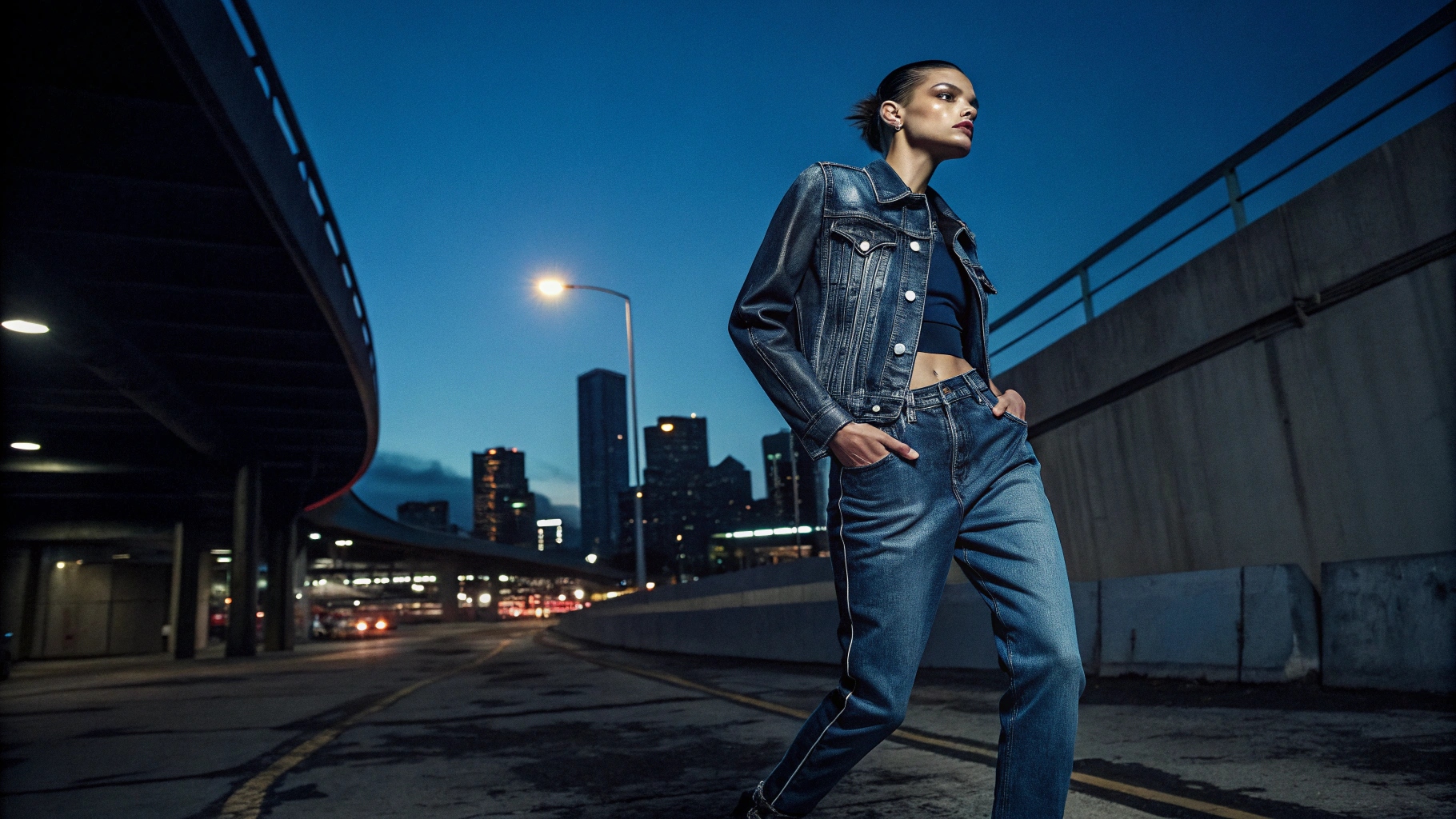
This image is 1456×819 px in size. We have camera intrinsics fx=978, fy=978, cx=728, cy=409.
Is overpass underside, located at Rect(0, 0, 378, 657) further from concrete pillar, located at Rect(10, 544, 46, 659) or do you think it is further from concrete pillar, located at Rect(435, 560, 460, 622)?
concrete pillar, located at Rect(435, 560, 460, 622)

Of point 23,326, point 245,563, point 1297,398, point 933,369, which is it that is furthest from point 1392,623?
point 245,563

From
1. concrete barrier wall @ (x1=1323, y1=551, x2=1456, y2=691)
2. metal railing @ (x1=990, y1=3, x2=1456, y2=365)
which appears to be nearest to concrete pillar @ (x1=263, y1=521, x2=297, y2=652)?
metal railing @ (x1=990, y1=3, x2=1456, y2=365)

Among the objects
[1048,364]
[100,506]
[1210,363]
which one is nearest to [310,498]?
[100,506]

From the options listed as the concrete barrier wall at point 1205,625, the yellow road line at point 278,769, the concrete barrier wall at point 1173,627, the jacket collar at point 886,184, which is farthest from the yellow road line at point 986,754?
the yellow road line at point 278,769

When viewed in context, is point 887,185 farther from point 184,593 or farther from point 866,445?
point 184,593

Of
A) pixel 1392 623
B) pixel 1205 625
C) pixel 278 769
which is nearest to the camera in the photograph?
pixel 278 769

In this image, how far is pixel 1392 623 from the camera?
564cm

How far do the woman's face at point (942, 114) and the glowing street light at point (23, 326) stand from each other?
14.8 m

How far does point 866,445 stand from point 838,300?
1.44 ft

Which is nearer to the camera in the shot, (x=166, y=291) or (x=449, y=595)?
(x=166, y=291)

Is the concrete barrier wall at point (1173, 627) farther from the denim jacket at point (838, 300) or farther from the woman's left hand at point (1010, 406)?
the denim jacket at point (838, 300)

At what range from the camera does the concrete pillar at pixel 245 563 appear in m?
26.6

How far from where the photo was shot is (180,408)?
19.8 metres

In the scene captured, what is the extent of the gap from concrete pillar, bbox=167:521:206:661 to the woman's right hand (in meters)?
35.7
